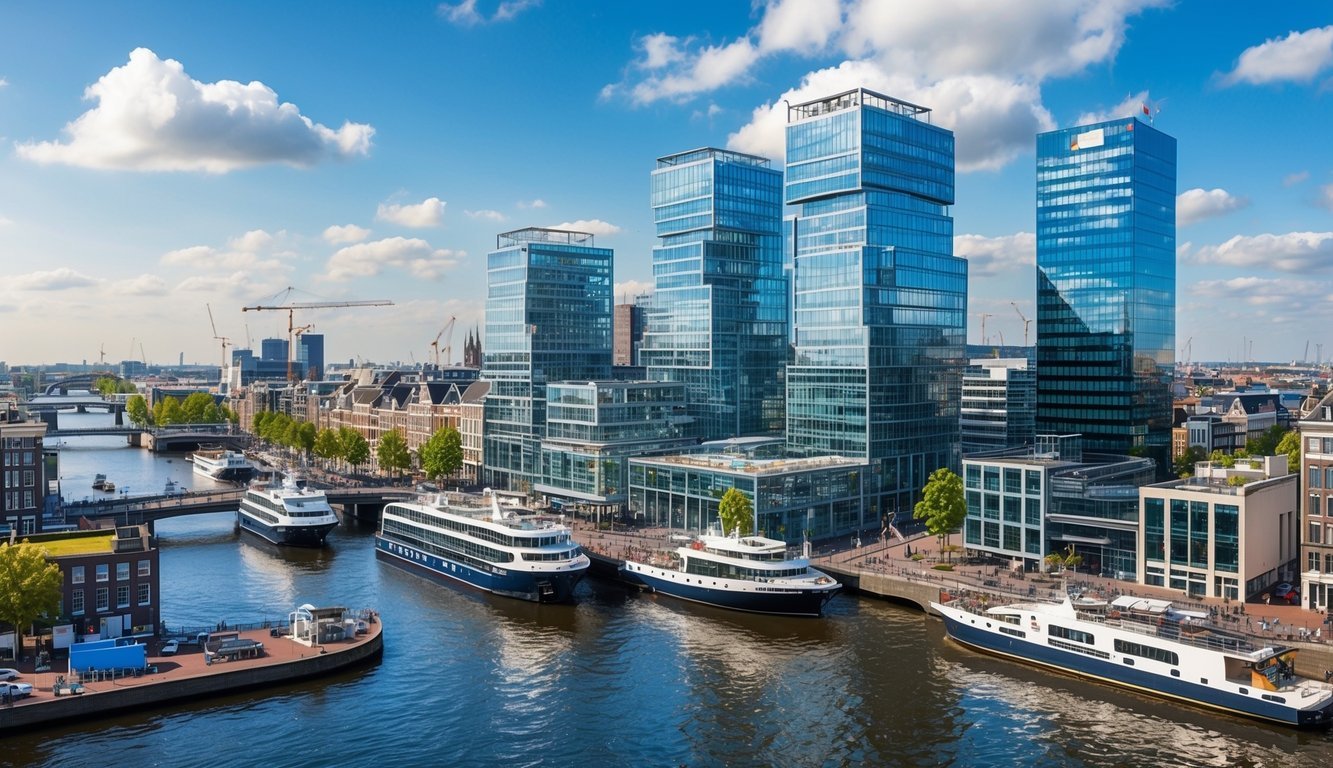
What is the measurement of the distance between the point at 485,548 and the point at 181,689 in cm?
3739

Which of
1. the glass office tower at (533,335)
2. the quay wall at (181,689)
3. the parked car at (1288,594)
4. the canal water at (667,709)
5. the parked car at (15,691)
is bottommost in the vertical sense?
the canal water at (667,709)

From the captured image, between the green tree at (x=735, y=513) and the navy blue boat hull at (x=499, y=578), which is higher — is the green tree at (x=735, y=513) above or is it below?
above

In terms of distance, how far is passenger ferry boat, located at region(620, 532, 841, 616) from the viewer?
90375mm

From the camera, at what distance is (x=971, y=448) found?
17425 cm

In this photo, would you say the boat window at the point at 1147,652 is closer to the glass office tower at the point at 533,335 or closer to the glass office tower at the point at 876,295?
the glass office tower at the point at 876,295

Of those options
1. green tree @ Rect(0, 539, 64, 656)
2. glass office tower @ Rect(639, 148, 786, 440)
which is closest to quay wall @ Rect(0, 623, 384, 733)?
green tree @ Rect(0, 539, 64, 656)

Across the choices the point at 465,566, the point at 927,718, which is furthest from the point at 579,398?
the point at 927,718

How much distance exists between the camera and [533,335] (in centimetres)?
16025

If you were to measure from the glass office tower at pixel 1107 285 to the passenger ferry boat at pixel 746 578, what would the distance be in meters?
74.1

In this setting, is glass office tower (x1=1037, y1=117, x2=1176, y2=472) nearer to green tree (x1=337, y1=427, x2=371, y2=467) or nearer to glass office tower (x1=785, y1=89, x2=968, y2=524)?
glass office tower (x1=785, y1=89, x2=968, y2=524)

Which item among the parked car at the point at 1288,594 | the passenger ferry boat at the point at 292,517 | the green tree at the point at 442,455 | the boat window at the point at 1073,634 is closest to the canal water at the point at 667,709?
the boat window at the point at 1073,634

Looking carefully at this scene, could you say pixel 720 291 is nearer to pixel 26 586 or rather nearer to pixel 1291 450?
pixel 1291 450

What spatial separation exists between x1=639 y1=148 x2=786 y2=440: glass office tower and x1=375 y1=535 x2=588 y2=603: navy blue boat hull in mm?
61685

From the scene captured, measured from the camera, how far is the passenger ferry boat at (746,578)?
9038 cm
